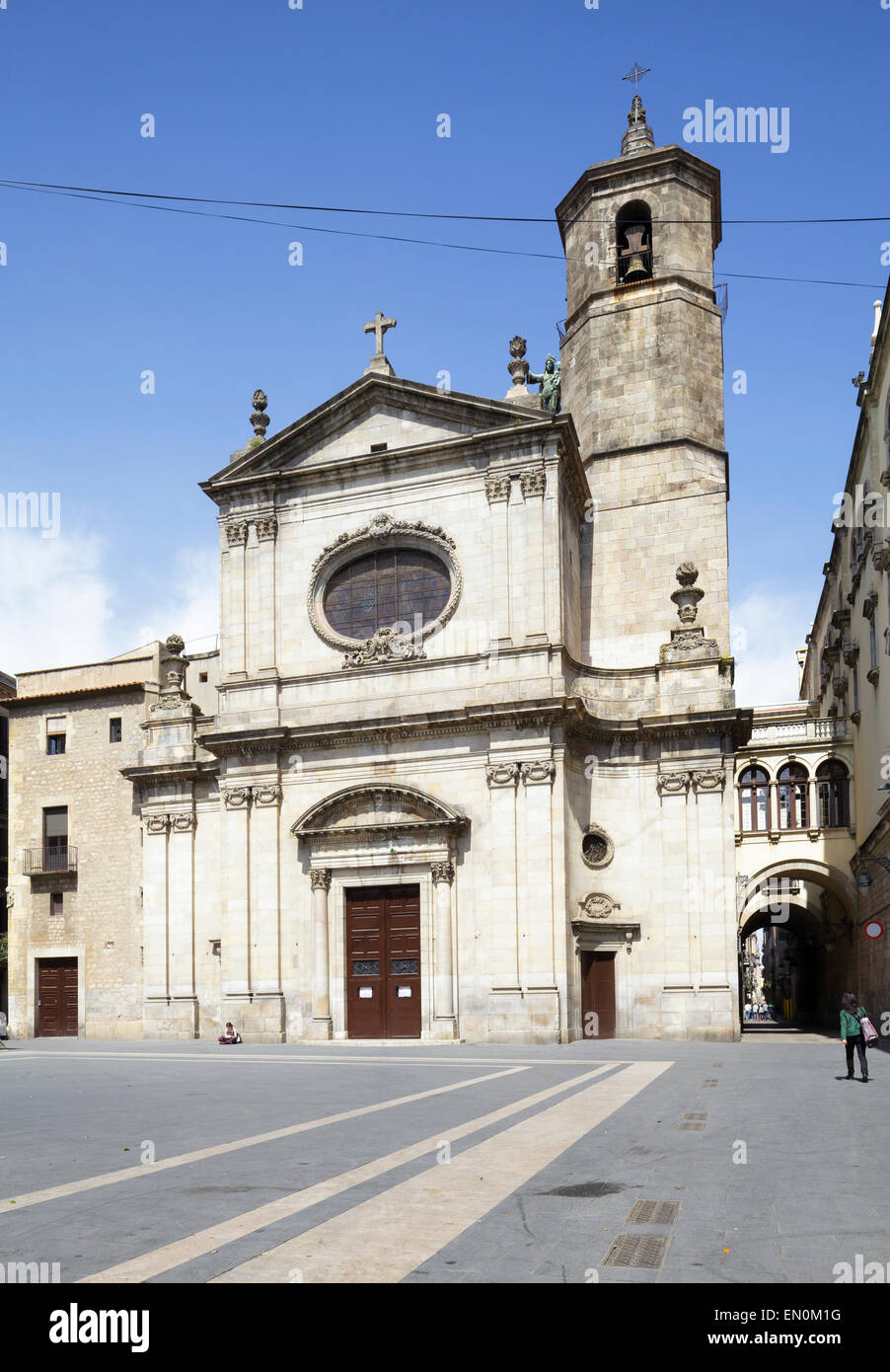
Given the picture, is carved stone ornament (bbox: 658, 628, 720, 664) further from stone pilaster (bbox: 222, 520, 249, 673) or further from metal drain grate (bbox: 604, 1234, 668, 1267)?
metal drain grate (bbox: 604, 1234, 668, 1267)

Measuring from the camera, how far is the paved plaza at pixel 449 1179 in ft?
24.5

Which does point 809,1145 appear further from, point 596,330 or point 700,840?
point 596,330

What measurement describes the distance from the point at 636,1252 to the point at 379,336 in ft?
108

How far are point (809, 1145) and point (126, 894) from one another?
103 ft

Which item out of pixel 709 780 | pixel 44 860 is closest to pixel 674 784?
pixel 709 780

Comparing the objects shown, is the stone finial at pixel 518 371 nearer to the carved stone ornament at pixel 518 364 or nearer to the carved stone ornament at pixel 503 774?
the carved stone ornament at pixel 518 364

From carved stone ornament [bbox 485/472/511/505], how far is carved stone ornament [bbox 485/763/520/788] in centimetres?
742

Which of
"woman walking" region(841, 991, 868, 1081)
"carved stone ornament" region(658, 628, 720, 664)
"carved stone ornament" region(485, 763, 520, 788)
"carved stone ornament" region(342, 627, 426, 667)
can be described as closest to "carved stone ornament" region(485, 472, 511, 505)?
"carved stone ornament" region(342, 627, 426, 667)

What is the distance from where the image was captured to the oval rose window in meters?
35.1

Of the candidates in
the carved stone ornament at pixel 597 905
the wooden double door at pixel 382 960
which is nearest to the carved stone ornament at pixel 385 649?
the wooden double door at pixel 382 960

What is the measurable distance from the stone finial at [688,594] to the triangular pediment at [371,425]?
6241 millimetres

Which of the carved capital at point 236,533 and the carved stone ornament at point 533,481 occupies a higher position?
the carved stone ornament at point 533,481

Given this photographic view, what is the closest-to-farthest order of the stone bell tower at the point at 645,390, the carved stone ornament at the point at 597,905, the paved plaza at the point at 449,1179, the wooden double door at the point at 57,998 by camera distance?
1. the paved plaza at the point at 449,1179
2. the carved stone ornament at the point at 597,905
3. the stone bell tower at the point at 645,390
4. the wooden double door at the point at 57,998

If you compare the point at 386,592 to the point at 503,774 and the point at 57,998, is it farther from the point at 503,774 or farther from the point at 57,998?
the point at 57,998
